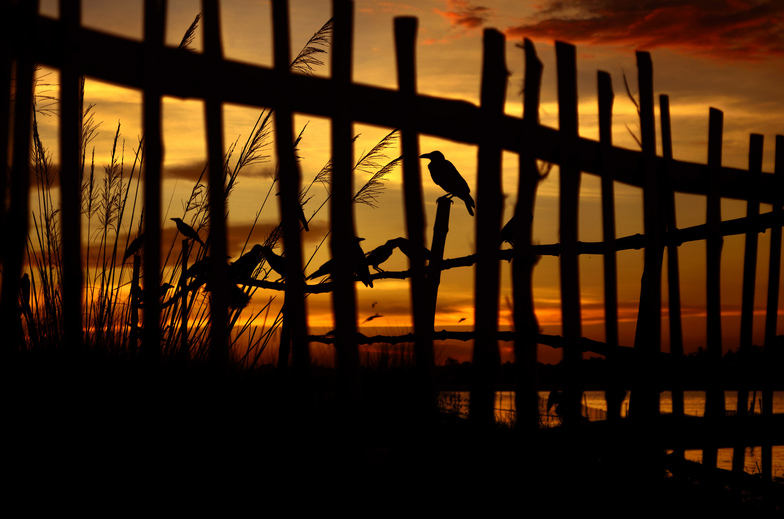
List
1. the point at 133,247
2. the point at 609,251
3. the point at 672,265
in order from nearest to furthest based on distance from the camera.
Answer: the point at 133,247 < the point at 609,251 < the point at 672,265

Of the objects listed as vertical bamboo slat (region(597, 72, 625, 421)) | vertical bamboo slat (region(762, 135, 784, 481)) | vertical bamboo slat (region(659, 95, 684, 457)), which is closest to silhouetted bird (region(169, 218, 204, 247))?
vertical bamboo slat (region(597, 72, 625, 421))

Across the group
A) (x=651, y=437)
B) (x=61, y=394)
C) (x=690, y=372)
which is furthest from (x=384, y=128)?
(x=690, y=372)

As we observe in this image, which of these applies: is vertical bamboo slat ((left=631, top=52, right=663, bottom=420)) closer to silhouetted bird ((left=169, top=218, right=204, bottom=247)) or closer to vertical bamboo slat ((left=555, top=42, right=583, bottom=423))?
vertical bamboo slat ((left=555, top=42, right=583, bottom=423))

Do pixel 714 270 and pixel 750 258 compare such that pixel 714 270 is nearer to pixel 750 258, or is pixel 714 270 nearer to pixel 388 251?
pixel 750 258

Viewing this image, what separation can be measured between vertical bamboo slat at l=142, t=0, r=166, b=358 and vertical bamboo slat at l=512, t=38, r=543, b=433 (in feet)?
3.54

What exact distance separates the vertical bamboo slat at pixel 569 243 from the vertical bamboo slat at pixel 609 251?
156mm

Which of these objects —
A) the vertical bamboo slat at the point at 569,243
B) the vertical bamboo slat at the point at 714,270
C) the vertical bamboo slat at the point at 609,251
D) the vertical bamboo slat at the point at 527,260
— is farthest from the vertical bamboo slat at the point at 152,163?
the vertical bamboo slat at the point at 714,270

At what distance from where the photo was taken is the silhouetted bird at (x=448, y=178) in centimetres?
206

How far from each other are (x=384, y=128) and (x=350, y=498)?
1.01 m

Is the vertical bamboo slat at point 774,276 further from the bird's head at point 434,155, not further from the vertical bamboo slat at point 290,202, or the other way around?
the vertical bamboo slat at point 290,202

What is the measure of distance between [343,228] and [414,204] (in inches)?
9.3

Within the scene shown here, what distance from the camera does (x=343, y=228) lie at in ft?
5.90

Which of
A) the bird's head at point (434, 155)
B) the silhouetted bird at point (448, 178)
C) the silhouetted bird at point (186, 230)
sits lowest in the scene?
the silhouetted bird at point (186, 230)

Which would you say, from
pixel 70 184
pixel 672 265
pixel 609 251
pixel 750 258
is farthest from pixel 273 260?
pixel 750 258
